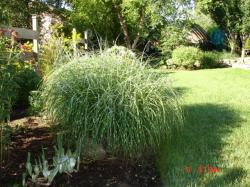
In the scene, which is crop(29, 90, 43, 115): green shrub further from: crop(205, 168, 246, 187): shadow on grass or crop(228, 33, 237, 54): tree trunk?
crop(228, 33, 237, 54): tree trunk

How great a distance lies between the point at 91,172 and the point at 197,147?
143 centimetres

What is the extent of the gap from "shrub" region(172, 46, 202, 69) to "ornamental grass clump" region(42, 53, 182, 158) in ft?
42.7

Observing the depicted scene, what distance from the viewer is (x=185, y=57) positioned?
55.6 ft

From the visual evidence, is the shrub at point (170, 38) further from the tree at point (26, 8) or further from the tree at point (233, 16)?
the tree at point (26, 8)

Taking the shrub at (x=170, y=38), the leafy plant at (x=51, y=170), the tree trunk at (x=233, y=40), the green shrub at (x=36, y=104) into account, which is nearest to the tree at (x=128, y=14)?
the shrub at (x=170, y=38)

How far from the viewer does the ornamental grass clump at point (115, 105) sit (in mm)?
3555

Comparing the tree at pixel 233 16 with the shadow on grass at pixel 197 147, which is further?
the tree at pixel 233 16

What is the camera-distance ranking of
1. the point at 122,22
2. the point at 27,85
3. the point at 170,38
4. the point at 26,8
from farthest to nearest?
the point at 26,8
the point at 122,22
the point at 170,38
the point at 27,85

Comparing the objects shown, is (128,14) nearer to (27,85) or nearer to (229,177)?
(27,85)

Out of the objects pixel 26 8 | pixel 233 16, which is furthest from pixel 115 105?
pixel 233 16

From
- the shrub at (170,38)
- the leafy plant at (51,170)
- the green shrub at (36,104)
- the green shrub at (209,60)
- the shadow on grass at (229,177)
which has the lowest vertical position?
the shadow on grass at (229,177)

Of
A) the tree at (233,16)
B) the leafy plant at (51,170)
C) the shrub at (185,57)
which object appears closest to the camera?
the leafy plant at (51,170)

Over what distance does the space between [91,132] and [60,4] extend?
19.8m

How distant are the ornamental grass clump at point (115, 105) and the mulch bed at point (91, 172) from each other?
0.47 feet
